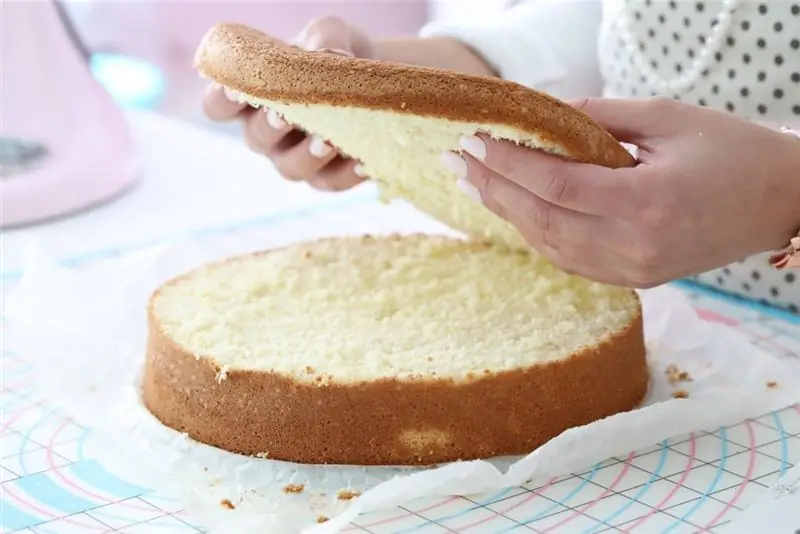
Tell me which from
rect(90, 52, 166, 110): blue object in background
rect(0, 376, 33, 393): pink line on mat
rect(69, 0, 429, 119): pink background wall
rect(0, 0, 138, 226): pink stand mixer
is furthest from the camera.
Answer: rect(90, 52, 166, 110): blue object in background

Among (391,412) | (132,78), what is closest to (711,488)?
(391,412)

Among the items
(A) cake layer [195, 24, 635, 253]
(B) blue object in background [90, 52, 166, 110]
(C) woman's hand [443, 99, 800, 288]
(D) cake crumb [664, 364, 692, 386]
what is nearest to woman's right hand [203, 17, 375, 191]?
(A) cake layer [195, 24, 635, 253]

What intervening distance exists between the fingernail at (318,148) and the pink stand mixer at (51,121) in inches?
22.1

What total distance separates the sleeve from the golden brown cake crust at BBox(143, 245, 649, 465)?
578 mm

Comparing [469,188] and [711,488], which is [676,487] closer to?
[711,488]

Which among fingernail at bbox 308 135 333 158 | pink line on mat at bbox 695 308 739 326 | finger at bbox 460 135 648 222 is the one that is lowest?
pink line on mat at bbox 695 308 739 326

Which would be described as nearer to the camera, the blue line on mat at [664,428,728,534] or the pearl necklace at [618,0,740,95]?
the blue line on mat at [664,428,728,534]

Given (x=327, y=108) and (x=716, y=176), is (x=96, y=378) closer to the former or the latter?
(x=327, y=108)

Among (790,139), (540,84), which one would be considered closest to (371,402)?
(790,139)

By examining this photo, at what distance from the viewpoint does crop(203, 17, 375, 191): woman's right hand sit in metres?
1.08

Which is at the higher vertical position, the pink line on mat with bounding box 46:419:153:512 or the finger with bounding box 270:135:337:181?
the finger with bounding box 270:135:337:181

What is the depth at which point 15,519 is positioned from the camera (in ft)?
2.49

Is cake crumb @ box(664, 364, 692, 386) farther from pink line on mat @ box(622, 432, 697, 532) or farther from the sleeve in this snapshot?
the sleeve

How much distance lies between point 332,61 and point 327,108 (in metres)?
0.04
